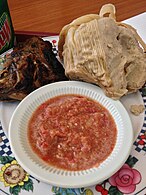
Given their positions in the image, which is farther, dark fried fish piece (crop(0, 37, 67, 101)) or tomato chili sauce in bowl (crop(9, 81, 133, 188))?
dark fried fish piece (crop(0, 37, 67, 101))

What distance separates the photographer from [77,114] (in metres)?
1.00

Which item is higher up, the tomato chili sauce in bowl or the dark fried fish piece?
the dark fried fish piece

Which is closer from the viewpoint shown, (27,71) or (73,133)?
(73,133)

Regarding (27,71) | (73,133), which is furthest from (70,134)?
(27,71)

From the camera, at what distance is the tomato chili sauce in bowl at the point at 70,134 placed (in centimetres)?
89

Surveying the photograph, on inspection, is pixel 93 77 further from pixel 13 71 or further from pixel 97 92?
pixel 13 71

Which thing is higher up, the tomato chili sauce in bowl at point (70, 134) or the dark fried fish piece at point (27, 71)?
the dark fried fish piece at point (27, 71)

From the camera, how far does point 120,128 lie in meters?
0.99

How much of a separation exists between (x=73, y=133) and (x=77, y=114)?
0.25ft

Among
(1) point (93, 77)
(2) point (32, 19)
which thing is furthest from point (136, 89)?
(2) point (32, 19)

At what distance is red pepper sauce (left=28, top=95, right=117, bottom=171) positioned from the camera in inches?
35.9

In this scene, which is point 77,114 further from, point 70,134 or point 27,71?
point 27,71

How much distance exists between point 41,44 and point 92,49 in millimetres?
221

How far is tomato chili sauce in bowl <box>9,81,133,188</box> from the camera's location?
0.89 meters
